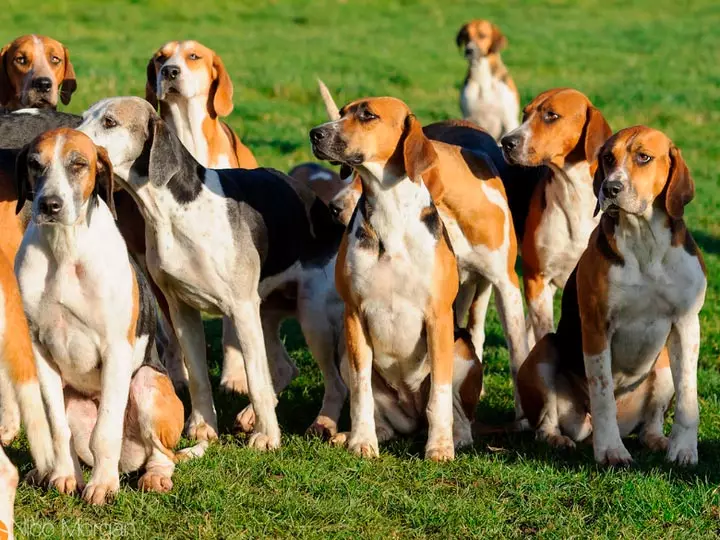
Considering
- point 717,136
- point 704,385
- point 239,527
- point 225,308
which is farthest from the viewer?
point 717,136

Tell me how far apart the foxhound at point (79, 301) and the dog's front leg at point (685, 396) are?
2.58m

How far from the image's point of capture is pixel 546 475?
6.21m

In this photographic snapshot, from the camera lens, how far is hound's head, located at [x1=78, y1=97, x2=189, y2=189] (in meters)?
6.22

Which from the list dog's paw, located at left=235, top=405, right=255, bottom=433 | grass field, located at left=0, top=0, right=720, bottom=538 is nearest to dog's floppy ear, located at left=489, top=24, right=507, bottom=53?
grass field, located at left=0, top=0, right=720, bottom=538

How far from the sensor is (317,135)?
21.0 feet

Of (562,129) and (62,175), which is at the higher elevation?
(62,175)

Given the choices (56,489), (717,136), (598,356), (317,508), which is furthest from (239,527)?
(717,136)

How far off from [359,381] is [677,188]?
193 cm

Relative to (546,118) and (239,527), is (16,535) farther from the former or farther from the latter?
(546,118)

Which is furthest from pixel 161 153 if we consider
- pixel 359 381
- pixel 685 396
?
pixel 685 396

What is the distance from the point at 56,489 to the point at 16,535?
538mm

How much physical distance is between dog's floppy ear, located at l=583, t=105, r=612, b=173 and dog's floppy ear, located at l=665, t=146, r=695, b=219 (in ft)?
3.37

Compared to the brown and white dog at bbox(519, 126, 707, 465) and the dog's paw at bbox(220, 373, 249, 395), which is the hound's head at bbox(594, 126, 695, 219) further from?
the dog's paw at bbox(220, 373, 249, 395)

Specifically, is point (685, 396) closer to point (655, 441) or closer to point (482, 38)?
point (655, 441)
